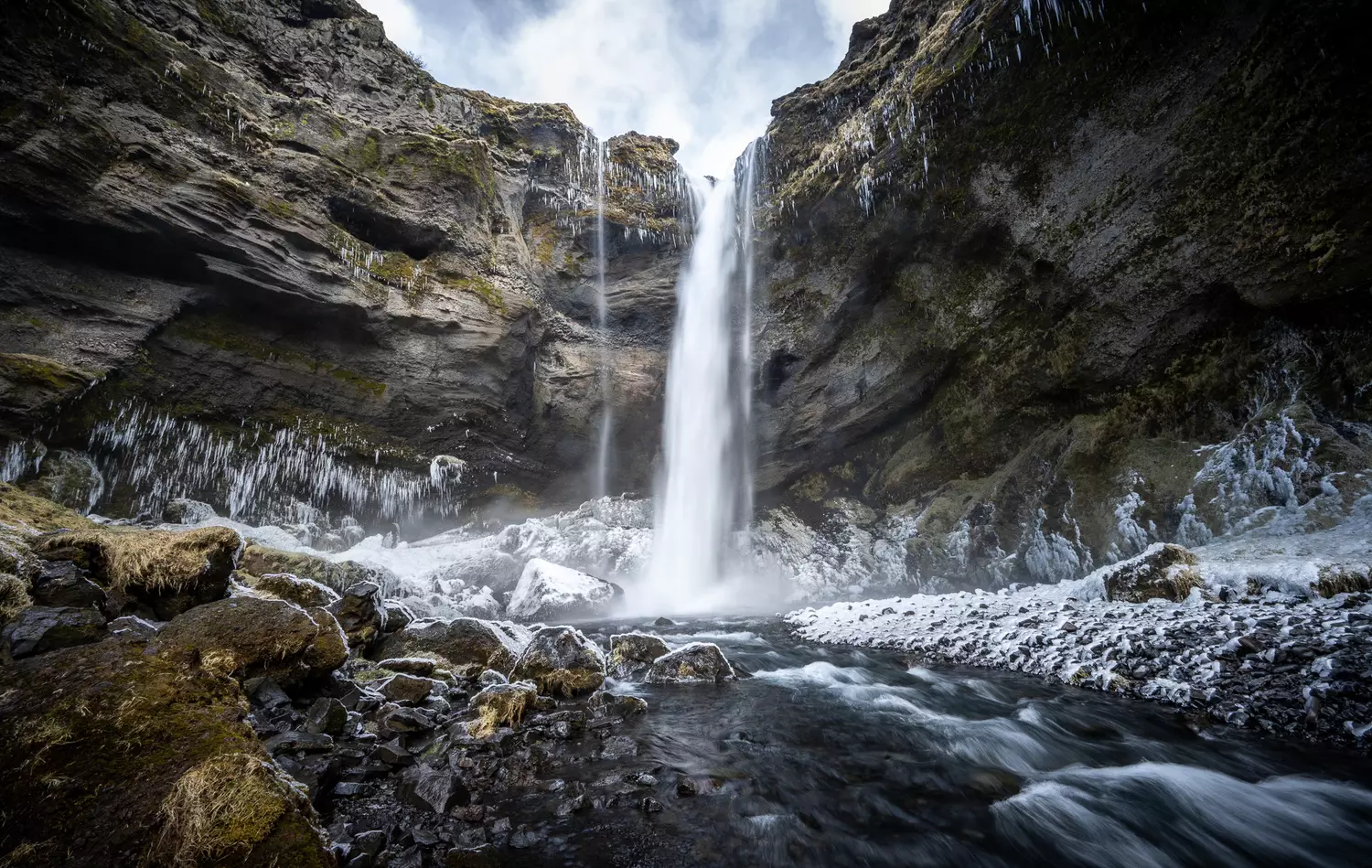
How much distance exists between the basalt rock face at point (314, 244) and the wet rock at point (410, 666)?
14.0m

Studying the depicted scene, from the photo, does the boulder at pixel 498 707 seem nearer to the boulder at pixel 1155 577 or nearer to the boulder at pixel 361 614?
the boulder at pixel 361 614

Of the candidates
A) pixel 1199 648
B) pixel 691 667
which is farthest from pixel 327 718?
pixel 1199 648

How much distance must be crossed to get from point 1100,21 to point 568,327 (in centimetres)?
1852

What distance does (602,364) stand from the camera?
2277cm

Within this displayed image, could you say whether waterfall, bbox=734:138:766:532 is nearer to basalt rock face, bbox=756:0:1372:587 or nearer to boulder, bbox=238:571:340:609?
basalt rock face, bbox=756:0:1372:587

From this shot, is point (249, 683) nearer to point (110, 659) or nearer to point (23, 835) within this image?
point (110, 659)

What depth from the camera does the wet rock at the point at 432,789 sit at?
3566 millimetres

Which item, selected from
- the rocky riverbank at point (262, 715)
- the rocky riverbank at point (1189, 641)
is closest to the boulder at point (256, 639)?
the rocky riverbank at point (262, 715)

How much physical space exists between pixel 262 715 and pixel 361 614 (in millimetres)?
2725

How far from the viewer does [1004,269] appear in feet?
48.7

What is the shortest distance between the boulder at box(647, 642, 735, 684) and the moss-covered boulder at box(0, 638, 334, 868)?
16.2ft

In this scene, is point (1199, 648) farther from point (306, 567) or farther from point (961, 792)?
point (306, 567)

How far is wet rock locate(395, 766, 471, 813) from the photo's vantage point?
11.7 ft

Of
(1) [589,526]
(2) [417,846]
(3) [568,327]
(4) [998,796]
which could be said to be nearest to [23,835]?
(2) [417,846]
